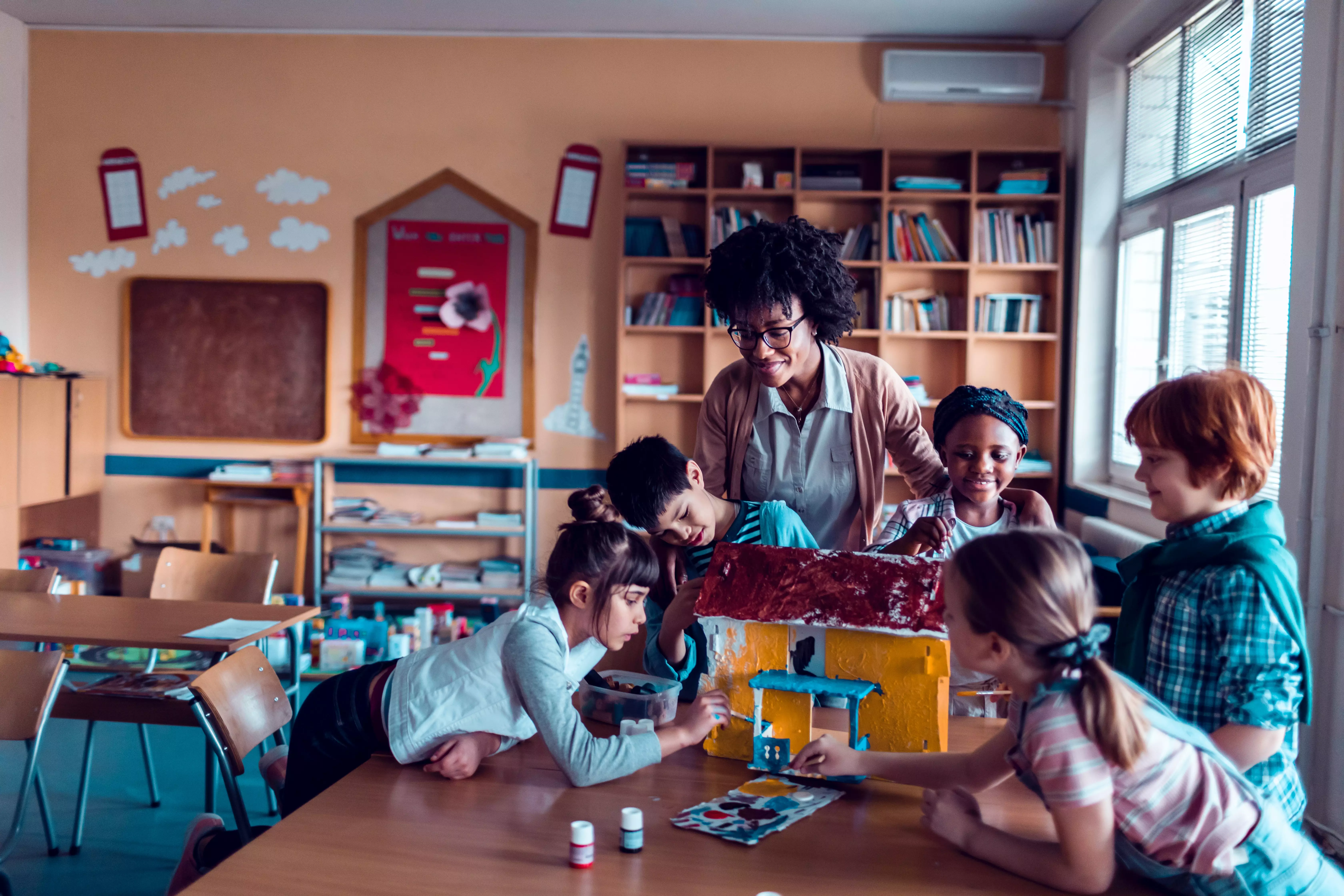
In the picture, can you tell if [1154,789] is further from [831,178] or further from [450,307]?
[450,307]

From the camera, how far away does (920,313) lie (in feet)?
14.8

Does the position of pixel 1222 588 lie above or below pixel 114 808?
above

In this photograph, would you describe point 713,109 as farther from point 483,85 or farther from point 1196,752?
point 1196,752

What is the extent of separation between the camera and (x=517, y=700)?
154cm

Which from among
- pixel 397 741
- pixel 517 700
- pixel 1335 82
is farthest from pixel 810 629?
pixel 1335 82

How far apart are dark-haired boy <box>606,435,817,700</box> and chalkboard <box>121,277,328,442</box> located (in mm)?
3464

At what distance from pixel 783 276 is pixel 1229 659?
3.38 feet

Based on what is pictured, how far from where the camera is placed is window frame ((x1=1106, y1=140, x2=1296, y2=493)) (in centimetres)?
313

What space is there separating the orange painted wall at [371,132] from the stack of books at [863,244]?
45 cm

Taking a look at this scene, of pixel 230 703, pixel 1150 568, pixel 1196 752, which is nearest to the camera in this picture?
pixel 1196 752

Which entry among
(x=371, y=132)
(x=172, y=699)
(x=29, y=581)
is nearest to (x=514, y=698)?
(x=172, y=699)

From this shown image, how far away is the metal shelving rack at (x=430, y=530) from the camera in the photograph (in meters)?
4.48

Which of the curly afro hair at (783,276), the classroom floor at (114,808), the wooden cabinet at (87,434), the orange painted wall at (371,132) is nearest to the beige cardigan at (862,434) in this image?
the curly afro hair at (783,276)

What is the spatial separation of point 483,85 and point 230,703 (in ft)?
12.0
